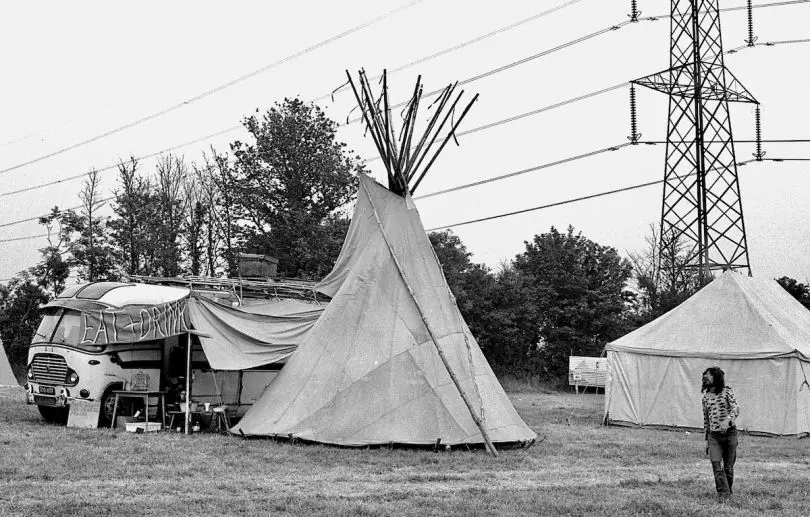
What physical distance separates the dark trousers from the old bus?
8.52 metres

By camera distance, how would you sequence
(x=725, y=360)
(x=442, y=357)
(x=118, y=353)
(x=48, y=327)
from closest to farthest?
(x=442, y=357) < (x=118, y=353) < (x=48, y=327) < (x=725, y=360)

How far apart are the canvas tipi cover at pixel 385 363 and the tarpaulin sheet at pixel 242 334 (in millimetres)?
1151

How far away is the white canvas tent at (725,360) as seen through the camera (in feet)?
62.1

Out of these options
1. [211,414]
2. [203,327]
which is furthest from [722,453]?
[211,414]

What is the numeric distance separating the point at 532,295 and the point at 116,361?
34.3m

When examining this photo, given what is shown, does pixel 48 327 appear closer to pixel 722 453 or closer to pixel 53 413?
pixel 53 413

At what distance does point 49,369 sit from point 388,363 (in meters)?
7.01

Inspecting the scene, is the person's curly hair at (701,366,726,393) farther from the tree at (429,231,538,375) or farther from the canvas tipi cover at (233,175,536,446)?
the tree at (429,231,538,375)

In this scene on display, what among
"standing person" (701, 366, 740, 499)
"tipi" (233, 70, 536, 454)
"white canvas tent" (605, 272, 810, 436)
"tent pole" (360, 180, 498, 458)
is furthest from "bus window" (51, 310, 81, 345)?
"white canvas tent" (605, 272, 810, 436)

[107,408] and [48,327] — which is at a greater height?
[48,327]

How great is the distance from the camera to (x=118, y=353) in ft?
55.4

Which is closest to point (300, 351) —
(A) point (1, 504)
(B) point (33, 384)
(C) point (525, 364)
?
(B) point (33, 384)

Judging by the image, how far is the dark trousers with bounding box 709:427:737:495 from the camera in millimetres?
10695

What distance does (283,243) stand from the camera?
40.5 meters
